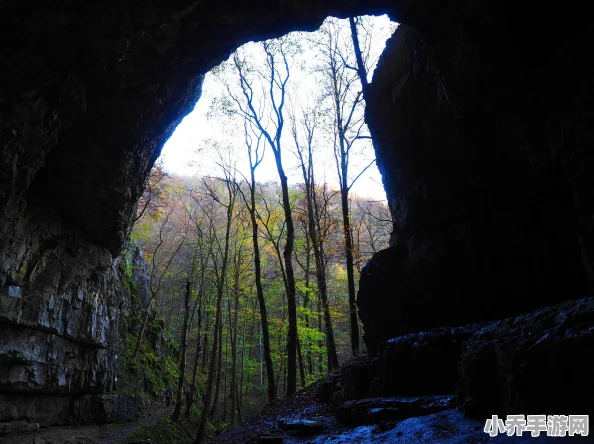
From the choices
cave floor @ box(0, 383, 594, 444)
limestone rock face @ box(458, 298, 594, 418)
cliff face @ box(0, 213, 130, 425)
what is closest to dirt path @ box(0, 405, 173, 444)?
cave floor @ box(0, 383, 594, 444)

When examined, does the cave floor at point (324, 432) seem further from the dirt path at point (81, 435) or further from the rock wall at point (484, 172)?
the rock wall at point (484, 172)

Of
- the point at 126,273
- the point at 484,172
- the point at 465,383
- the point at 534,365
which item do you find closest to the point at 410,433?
the point at 465,383

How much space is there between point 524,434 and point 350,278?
11379 mm

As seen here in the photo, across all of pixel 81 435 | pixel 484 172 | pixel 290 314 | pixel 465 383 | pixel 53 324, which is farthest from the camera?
pixel 290 314

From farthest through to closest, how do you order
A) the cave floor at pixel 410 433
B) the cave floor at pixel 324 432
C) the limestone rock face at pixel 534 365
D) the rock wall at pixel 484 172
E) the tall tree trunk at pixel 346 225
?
the tall tree trunk at pixel 346 225
the rock wall at pixel 484 172
the cave floor at pixel 324 432
the cave floor at pixel 410 433
the limestone rock face at pixel 534 365

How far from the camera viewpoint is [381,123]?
37.3 feet

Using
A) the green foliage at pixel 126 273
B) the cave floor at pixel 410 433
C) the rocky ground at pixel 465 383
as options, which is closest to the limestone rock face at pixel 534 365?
the rocky ground at pixel 465 383

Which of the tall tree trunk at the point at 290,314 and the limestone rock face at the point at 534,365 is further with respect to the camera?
the tall tree trunk at the point at 290,314

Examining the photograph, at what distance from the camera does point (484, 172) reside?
27.8 feet

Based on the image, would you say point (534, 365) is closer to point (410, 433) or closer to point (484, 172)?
point (410, 433)

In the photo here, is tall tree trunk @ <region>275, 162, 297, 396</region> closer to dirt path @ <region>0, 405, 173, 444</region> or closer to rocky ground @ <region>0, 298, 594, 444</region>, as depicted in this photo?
rocky ground @ <region>0, 298, 594, 444</region>

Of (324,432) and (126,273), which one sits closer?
(324,432)

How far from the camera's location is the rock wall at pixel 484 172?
21.9 feet

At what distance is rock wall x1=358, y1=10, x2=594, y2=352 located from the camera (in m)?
6.67
